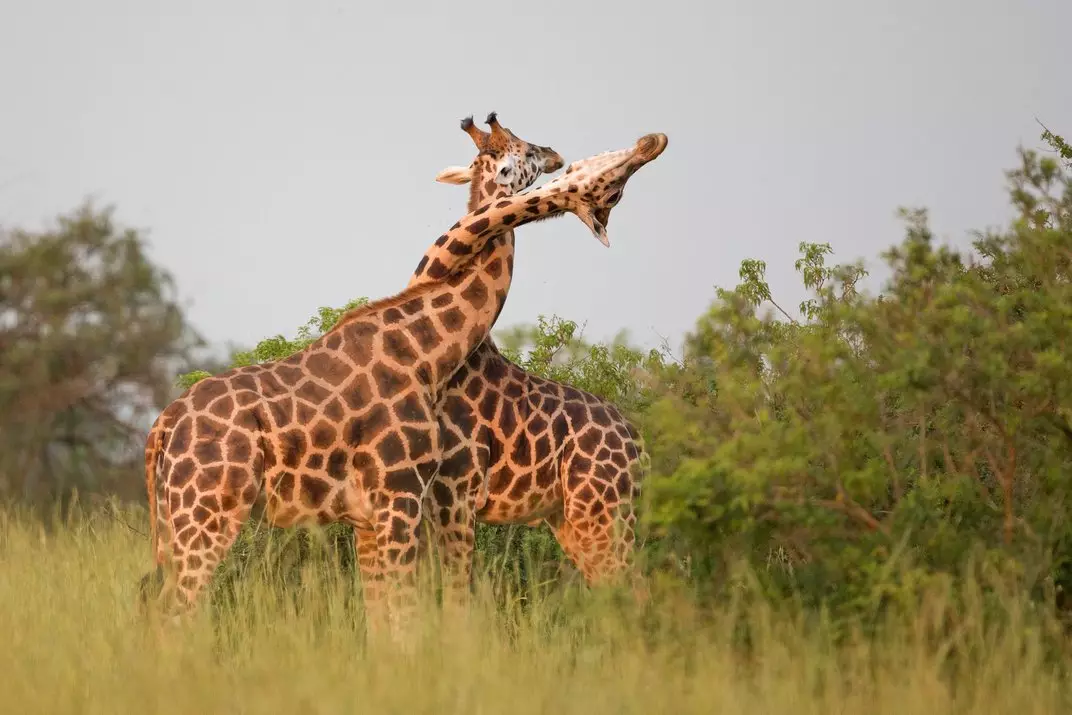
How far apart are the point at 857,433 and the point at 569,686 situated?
202 cm

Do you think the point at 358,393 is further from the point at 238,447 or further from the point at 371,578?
the point at 371,578

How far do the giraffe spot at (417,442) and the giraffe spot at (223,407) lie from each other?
0.90 metres

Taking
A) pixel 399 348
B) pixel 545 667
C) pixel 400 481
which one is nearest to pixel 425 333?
pixel 399 348

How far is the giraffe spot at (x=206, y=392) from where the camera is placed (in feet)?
23.5

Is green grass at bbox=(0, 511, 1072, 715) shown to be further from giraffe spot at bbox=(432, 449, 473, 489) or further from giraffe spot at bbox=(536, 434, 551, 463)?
giraffe spot at bbox=(536, 434, 551, 463)

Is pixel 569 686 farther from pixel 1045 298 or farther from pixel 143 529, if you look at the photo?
pixel 143 529

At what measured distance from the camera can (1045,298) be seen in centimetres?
686

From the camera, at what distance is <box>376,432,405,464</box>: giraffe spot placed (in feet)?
24.1

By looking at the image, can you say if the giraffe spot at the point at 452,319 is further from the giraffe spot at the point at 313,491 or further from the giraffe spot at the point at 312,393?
the giraffe spot at the point at 313,491

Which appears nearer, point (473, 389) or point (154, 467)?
point (154, 467)

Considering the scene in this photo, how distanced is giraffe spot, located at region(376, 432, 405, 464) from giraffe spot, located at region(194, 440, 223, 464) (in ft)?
2.71

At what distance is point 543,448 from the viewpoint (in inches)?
324

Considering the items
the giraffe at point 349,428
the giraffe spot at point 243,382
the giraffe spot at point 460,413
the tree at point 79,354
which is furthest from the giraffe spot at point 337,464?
the tree at point 79,354

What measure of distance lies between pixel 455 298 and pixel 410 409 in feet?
2.64
